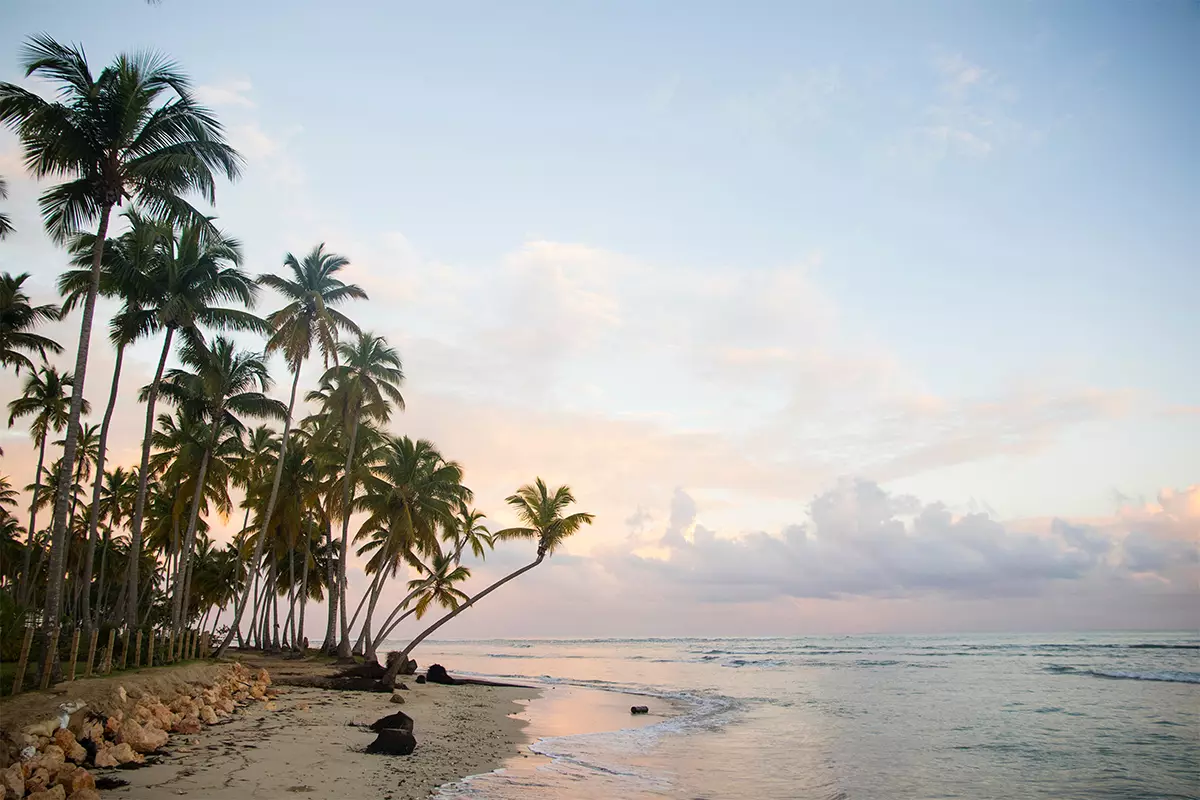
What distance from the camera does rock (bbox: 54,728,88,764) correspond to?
30.2 ft

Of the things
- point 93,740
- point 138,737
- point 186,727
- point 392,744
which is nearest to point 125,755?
point 93,740

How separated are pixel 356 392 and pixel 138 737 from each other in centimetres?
2102

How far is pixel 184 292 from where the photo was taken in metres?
21.1

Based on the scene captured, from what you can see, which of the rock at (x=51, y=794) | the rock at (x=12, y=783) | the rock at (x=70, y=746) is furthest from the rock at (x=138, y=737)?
the rock at (x=51, y=794)

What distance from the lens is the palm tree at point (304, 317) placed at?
88.2ft

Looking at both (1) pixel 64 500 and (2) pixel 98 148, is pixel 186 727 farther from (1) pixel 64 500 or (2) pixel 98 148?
(2) pixel 98 148

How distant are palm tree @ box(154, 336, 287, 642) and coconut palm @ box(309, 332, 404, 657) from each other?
3.43 metres

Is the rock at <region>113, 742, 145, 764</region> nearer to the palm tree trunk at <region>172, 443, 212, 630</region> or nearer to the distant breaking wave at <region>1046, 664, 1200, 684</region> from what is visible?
the palm tree trunk at <region>172, 443, 212, 630</region>

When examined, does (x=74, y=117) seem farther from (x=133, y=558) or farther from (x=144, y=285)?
(x=133, y=558)

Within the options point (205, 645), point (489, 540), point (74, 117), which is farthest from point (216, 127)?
point (489, 540)

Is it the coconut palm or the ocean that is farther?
the coconut palm

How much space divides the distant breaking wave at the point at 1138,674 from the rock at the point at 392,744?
36335 mm

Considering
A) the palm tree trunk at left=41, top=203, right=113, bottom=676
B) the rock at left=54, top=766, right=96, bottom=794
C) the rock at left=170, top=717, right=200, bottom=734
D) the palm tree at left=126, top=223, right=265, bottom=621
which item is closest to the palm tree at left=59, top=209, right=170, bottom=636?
the palm tree at left=126, top=223, right=265, bottom=621

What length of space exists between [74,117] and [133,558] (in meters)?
14.2
